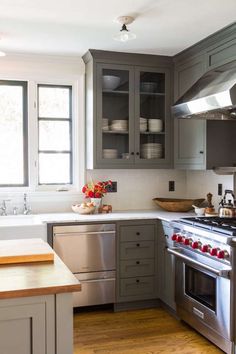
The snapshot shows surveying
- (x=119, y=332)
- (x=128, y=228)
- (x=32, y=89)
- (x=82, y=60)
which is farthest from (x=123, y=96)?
(x=119, y=332)

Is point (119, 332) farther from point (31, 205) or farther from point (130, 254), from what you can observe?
point (31, 205)

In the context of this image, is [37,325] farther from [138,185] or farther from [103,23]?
[138,185]

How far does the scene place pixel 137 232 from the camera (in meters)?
3.68

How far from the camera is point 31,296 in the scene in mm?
1557

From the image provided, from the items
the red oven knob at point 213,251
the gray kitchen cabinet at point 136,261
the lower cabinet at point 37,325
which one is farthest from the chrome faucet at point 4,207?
the lower cabinet at point 37,325

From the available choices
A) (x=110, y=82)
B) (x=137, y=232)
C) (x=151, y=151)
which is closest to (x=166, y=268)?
(x=137, y=232)

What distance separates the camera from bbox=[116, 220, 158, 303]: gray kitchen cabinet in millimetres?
3660

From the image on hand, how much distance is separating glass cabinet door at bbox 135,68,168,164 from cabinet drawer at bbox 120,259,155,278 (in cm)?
97

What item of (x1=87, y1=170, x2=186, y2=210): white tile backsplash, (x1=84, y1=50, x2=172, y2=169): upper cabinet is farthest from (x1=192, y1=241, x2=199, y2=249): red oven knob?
(x1=87, y1=170, x2=186, y2=210): white tile backsplash

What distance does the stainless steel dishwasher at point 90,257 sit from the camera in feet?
11.5

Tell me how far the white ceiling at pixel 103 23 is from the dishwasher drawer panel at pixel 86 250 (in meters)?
1.67

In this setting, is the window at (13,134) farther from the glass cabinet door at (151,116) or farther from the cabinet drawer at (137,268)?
the cabinet drawer at (137,268)

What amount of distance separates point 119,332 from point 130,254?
708 millimetres

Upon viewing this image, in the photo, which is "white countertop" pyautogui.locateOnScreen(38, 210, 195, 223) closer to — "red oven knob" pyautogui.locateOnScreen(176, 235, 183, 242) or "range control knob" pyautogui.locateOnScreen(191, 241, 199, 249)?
"red oven knob" pyautogui.locateOnScreen(176, 235, 183, 242)
